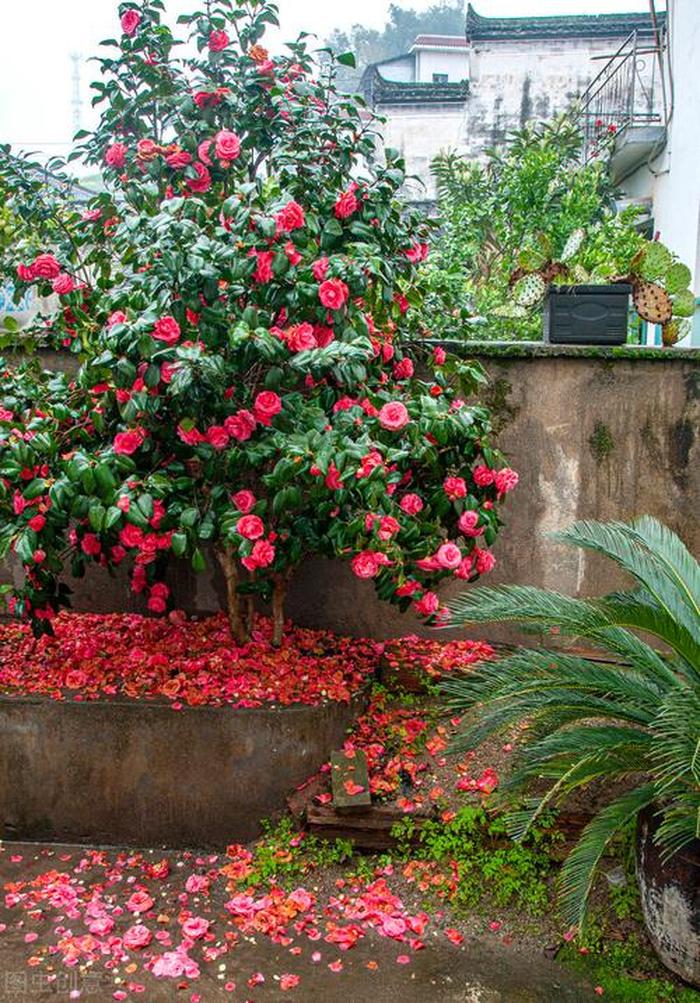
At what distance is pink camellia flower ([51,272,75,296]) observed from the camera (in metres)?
4.41

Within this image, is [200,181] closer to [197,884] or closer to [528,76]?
[197,884]

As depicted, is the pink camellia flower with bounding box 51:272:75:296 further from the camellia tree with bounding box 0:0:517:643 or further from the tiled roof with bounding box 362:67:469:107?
the tiled roof with bounding box 362:67:469:107

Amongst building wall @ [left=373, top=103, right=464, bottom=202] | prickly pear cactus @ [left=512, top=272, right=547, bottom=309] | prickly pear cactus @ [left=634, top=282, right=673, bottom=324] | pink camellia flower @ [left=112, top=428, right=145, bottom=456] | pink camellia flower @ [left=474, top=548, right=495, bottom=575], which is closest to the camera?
pink camellia flower @ [left=112, top=428, right=145, bottom=456]

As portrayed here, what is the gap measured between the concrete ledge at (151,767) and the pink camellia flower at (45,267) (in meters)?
2.02

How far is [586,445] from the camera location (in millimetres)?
5078

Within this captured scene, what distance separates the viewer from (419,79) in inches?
857

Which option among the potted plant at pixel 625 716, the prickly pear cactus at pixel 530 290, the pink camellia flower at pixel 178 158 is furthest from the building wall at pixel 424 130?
the potted plant at pixel 625 716

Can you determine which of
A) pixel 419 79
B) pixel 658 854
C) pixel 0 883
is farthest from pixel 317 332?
pixel 419 79

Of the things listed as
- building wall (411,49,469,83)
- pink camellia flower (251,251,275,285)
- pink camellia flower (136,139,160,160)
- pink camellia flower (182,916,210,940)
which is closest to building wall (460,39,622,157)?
building wall (411,49,469,83)

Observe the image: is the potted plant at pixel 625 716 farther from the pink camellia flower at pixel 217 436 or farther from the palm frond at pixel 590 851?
the pink camellia flower at pixel 217 436

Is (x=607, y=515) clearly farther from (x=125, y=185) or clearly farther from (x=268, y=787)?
(x=125, y=185)

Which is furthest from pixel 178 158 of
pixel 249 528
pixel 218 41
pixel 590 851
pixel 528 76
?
pixel 528 76

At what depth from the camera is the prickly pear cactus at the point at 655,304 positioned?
5180 millimetres

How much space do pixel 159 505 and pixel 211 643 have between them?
3.87ft
